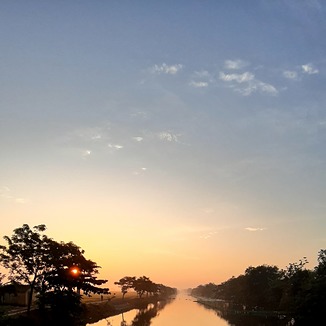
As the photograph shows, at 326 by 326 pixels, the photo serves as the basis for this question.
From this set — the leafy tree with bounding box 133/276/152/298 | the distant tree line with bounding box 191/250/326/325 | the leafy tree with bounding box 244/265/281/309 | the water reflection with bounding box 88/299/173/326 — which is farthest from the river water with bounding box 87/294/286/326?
the leafy tree with bounding box 133/276/152/298

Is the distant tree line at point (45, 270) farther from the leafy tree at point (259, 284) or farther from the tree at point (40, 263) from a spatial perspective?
the leafy tree at point (259, 284)

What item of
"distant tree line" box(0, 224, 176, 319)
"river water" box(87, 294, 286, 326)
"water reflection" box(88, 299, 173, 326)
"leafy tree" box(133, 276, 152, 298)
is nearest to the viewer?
"distant tree line" box(0, 224, 176, 319)

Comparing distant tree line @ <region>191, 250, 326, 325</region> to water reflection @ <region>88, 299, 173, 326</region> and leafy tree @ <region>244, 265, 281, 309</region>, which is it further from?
water reflection @ <region>88, 299, 173, 326</region>

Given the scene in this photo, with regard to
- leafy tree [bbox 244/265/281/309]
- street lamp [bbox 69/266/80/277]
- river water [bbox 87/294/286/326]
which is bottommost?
river water [bbox 87/294/286/326]

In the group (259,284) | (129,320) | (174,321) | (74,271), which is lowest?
(174,321)

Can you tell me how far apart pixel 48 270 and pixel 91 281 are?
31.5 ft

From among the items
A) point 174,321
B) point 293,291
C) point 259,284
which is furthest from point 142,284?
point 293,291

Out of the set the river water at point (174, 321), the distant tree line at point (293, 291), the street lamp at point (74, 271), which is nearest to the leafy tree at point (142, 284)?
the distant tree line at point (293, 291)

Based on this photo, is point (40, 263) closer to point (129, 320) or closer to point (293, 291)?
point (129, 320)

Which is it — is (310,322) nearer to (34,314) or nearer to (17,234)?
(34,314)

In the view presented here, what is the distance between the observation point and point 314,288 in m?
64.1

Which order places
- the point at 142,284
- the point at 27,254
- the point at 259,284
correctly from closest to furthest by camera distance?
the point at 27,254 → the point at 259,284 → the point at 142,284

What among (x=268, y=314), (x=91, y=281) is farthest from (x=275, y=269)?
(x=91, y=281)

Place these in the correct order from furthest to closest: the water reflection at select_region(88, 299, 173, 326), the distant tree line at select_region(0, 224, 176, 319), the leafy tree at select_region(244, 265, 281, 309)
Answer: the leafy tree at select_region(244, 265, 281, 309), the water reflection at select_region(88, 299, 173, 326), the distant tree line at select_region(0, 224, 176, 319)
